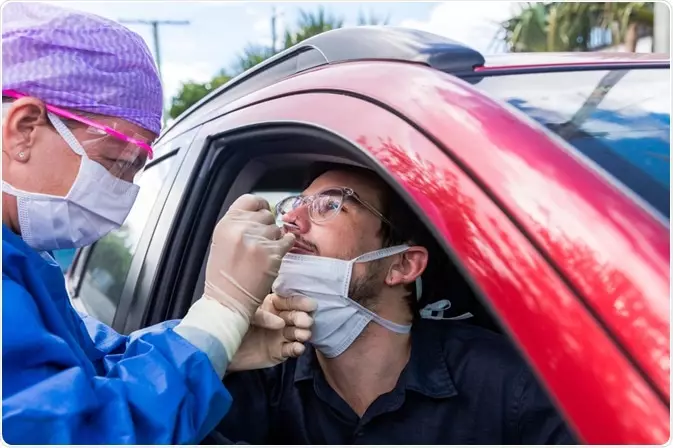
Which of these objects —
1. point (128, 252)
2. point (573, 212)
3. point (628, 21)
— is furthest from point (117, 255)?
point (628, 21)

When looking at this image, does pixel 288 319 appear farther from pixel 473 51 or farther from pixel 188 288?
pixel 473 51

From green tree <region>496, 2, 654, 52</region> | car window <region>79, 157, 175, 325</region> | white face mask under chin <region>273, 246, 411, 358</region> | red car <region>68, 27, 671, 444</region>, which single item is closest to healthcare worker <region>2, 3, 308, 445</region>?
white face mask under chin <region>273, 246, 411, 358</region>

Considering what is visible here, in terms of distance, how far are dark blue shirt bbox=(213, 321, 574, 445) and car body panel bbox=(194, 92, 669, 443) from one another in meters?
0.76

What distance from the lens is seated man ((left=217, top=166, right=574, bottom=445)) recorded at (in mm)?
1869

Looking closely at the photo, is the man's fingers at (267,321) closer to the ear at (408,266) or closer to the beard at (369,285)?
the beard at (369,285)

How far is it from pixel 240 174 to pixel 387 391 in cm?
91

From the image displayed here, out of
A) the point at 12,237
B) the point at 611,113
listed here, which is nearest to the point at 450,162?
the point at 611,113

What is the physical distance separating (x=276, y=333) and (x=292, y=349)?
0.26 feet

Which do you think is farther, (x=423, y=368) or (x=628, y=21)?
(x=628, y=21)

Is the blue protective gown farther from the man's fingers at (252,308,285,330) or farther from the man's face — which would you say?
the man's face

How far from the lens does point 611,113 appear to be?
1.33 m

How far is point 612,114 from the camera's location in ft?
4.34

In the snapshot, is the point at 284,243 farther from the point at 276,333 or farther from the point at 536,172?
the point at 536,172

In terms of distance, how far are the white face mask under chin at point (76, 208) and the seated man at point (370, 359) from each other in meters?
0.50
